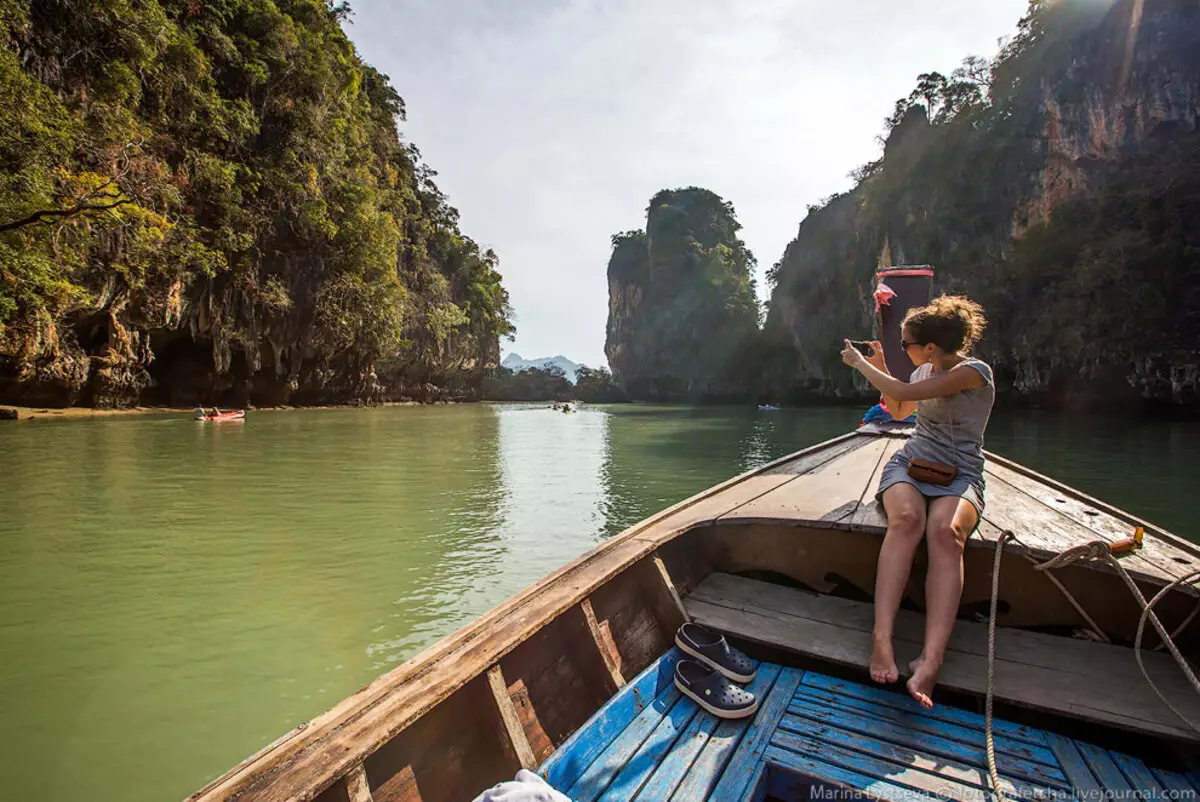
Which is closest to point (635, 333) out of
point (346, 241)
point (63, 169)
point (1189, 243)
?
point (346, 241)

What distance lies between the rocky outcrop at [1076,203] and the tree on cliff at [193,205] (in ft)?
84.7

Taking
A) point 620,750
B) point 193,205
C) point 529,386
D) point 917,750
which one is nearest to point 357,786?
point 620,750

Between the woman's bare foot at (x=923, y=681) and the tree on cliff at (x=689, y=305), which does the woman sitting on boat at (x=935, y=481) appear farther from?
the tree on cliff at (x=689, y=305)

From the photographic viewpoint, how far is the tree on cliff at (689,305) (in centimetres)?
5106

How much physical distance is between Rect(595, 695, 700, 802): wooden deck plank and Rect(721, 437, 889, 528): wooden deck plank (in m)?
0.90

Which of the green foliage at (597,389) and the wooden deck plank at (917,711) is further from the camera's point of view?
the green foliage at (597,389)

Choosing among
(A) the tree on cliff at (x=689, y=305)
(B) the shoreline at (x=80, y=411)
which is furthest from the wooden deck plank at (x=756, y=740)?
(A) the tree on cliff at (x=689, y=305)

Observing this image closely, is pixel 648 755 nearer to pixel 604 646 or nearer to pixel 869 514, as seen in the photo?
pixel 604 646

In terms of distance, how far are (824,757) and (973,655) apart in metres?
0.72

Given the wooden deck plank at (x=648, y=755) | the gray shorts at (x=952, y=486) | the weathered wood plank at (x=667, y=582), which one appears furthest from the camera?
the weathered wood plank at (x=667, y=582)

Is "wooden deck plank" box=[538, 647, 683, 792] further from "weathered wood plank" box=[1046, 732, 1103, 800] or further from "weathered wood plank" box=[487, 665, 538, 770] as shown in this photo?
"weathered wood plank" box=[1046, 732, 1103, 800]

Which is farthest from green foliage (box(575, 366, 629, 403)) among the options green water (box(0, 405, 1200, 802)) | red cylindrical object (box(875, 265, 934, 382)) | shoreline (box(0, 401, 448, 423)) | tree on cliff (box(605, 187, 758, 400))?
red cylindrical object (box(875, 265, 934, 382))

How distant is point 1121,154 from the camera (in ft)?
64.8

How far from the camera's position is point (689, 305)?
53.8m
